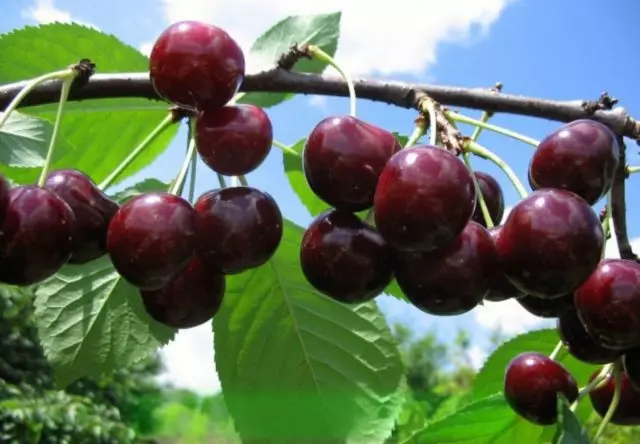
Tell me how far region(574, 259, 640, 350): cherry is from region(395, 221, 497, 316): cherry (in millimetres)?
113

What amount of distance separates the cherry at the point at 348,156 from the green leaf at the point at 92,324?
1.73 feet

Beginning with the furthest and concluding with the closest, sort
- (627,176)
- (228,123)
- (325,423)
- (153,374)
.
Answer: (153,374), (325,423), (627,176), (228,123)

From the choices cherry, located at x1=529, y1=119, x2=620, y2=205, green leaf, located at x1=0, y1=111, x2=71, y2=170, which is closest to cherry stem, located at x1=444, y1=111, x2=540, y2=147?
cherry, located at x1=529, y1=119, x2=620, y2=205

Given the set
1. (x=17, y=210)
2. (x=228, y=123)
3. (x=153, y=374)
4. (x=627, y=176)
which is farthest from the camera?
(x=153, y=374)

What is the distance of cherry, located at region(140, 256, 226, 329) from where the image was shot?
0.94 m

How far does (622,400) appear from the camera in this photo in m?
1.13

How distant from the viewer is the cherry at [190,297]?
94cm

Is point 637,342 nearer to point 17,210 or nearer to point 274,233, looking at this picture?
point 274,233

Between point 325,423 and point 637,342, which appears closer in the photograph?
point 637,342

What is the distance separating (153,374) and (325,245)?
15.8m

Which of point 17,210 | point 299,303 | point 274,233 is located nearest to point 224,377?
point 299,303

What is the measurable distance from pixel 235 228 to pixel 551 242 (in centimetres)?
30

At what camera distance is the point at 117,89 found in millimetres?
1020

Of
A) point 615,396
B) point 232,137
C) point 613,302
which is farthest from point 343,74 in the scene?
point 615,396
